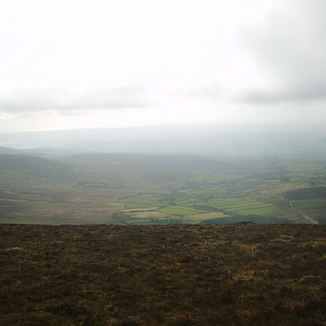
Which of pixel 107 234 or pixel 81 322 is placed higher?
pixel 81 322

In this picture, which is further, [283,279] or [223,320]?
[283,279]

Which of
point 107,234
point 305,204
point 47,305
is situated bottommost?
point 305,204

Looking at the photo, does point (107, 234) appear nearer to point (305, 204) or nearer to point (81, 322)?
point (81, 322)

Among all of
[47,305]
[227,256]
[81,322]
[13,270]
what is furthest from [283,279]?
[13,270]

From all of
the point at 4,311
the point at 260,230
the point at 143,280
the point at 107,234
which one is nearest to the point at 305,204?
the point at 260,230

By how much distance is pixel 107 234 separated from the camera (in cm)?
3762

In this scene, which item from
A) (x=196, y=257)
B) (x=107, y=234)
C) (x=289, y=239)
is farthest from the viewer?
(x=107, y=234)

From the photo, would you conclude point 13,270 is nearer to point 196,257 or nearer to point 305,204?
point 196,257

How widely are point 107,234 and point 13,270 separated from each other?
651 inches

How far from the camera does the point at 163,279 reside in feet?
69.9

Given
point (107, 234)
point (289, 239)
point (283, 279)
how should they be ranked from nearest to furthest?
1. point (283, 279)
2. point (289, 239)
3. point (107, 234)

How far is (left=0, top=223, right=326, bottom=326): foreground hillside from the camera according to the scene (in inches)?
590

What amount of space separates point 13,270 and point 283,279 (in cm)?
2118

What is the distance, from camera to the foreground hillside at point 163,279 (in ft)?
49.1
